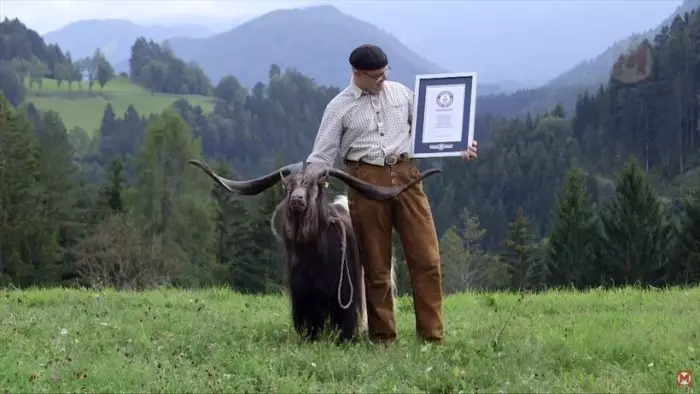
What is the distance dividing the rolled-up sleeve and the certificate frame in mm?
726

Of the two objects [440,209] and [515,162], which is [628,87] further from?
[440,209]

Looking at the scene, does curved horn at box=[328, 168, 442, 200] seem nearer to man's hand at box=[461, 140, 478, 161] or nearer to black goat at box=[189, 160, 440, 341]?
black goat at box=[189, 160, 440, 341]

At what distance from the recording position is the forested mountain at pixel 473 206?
4638cm

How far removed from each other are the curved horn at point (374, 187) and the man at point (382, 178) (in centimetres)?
17

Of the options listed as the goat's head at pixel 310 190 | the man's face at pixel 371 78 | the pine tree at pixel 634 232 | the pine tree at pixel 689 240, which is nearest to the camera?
the goat's head at pixel 310 190

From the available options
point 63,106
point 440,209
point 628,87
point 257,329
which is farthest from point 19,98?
point 257,329

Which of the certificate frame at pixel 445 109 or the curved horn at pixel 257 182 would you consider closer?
the certificate frame at pixel 445 109

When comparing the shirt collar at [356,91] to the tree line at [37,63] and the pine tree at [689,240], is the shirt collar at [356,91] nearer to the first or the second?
the pine tree at [689,240]

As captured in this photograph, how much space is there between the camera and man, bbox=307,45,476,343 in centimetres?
846

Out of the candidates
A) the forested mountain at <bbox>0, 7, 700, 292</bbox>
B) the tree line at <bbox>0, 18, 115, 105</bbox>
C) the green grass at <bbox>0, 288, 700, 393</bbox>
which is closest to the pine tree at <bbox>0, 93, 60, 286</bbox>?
the forested mountain at <bbox>0, 7, 700, 292</bbox>

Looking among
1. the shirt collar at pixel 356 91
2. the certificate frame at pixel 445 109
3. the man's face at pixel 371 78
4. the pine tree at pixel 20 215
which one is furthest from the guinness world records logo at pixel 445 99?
the pine tree at pixel 20 215

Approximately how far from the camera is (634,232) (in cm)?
4900

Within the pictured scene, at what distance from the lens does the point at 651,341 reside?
8.20 m

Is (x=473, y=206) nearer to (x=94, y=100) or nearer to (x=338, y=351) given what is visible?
(x=94, y=100)
